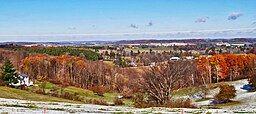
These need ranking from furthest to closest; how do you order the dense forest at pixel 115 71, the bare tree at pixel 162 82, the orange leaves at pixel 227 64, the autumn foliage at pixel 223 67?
1. the orange leaves at pixel 227 64
2. the autumn foliage at pixel 223 67
3. the dense forest at pixel 115 71
4. the bare tree at pixel 162 82

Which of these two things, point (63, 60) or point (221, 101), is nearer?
point (221, 101)

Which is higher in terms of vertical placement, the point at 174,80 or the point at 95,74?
the point at 174,80

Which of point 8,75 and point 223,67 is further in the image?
point 223,67

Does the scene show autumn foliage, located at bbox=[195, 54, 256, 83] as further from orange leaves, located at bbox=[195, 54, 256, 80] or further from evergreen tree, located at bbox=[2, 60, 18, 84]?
evergreen tree, located at bbox=[2, 60, 18, 84]

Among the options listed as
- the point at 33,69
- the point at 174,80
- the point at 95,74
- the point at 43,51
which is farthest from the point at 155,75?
the point at 43,51

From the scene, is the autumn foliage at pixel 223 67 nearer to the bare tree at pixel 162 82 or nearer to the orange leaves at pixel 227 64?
the orange leaves at pixel 227 64

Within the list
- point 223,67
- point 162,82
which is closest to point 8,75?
point 162,82

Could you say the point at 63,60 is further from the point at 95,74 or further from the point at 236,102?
the point at 236,102

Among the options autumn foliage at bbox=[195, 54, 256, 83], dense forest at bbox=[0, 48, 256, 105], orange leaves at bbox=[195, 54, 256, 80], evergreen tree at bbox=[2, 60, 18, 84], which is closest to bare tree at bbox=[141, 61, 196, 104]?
dense forest at bbox=[0, 48, 256, 105]

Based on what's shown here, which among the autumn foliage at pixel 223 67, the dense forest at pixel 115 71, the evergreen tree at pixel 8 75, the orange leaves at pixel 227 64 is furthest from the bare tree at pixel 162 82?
the orange leaves at pixel 227 64

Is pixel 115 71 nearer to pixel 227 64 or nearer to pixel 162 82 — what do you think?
pixel 227 64

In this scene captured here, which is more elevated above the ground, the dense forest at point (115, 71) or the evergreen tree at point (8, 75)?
the evergreen tree at point (8, 75)
